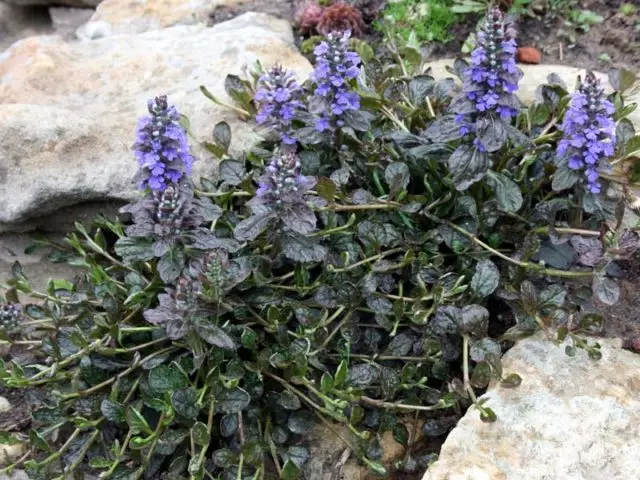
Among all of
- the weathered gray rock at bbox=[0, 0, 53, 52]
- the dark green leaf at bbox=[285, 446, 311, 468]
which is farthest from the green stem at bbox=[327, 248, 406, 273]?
the weathered gray rock at bbox=[0, 0, 53, 52]

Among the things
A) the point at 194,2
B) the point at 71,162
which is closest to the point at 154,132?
the point at 71,162

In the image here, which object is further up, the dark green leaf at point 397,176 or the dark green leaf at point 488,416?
the dark green leaf at point 397,176

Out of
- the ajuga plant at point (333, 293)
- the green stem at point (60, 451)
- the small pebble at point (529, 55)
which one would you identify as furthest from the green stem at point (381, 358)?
the small pebble at point (529, 55)

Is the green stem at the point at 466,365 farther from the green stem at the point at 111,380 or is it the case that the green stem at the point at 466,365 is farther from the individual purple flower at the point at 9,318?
the individual purple flower at the point at 9,318

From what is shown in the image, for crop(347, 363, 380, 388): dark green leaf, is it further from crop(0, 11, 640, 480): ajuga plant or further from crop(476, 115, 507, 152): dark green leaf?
crop(476, 115, 507, 152): dark green leaf

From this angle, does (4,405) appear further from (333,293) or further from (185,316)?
(333,293)

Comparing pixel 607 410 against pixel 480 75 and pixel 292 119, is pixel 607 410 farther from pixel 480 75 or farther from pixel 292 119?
pixel 292 119

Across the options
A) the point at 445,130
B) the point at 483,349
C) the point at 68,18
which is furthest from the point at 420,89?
the point at 68,18
